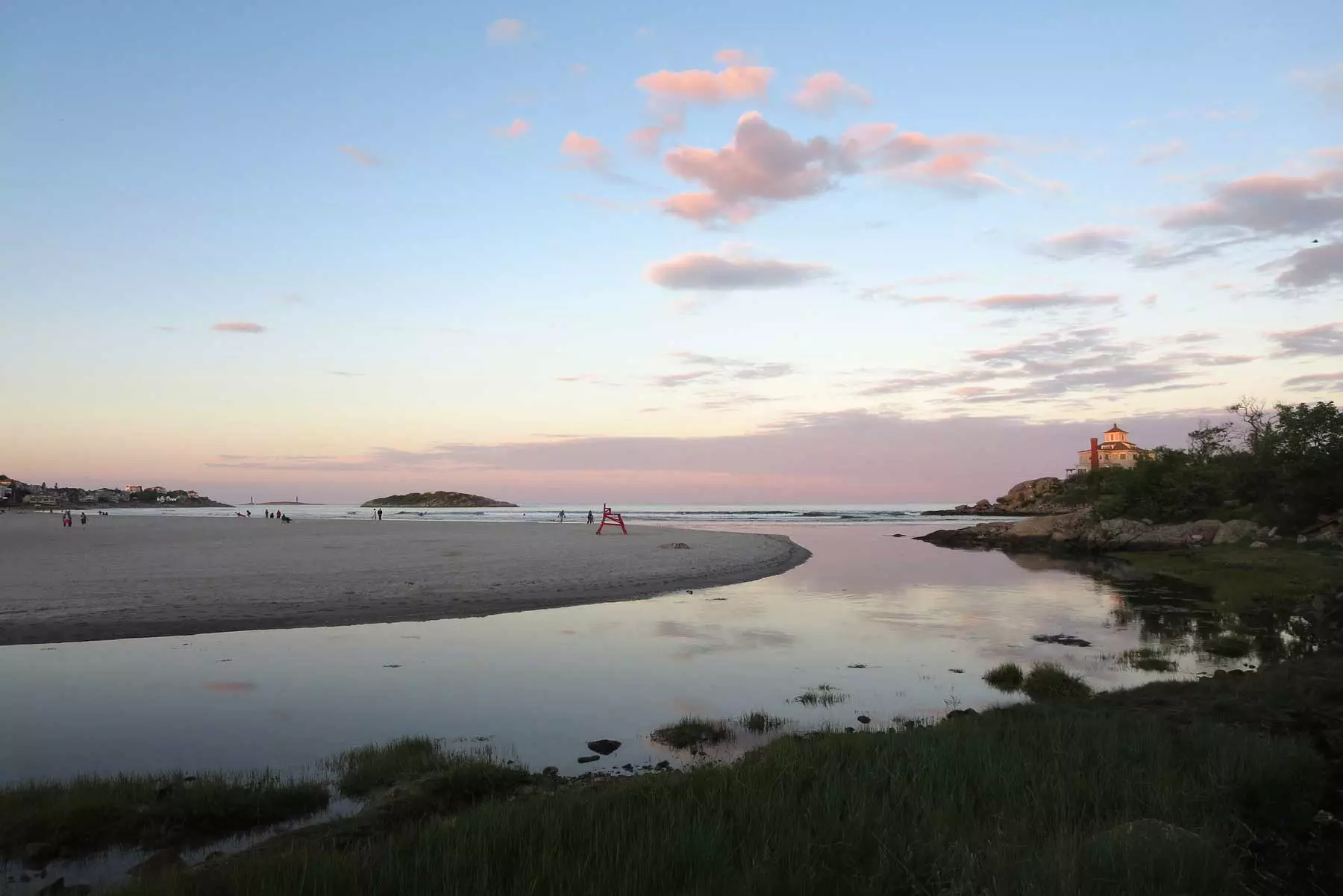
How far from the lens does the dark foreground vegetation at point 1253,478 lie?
4997cm

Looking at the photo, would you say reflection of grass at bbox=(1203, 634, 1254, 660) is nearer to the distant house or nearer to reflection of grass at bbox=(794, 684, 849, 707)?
reflection of grass at bbox=(794, 684, 849, 707)

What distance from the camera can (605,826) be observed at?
7.04m

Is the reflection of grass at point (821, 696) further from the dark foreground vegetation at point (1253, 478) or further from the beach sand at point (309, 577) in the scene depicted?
the dark foreground vegetation at point (1253, 478)

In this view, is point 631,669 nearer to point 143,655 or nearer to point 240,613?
point 143,655

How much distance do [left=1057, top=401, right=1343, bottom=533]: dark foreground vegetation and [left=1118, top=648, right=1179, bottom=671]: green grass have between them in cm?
4010

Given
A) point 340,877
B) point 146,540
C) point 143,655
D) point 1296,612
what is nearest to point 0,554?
point 146,540

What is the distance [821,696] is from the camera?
611 inches

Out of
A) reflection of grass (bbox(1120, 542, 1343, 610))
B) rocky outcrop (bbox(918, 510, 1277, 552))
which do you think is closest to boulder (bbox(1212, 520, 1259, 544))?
rocky outcrop (bbox(918, 510, 1277, 552))

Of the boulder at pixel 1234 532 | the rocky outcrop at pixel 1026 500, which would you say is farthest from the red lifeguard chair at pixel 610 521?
the rocky outcrop at pixel 1026 500

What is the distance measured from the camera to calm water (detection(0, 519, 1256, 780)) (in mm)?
12273

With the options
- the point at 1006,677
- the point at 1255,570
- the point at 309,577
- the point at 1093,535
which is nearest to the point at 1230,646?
the point at 1006,677

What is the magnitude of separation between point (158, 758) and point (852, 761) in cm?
988

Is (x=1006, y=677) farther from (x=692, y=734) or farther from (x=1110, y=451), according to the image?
(x=1110, y=451)

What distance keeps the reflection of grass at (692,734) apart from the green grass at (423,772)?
2.77 meters
